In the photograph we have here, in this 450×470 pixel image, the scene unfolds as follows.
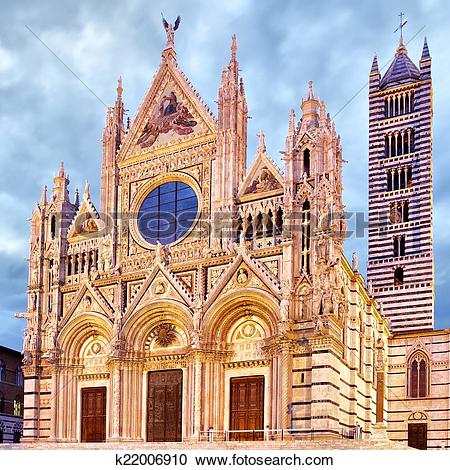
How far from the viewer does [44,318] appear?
116 ft

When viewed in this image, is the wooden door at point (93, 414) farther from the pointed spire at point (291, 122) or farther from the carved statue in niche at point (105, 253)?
the pointed spire at point (291, 122)

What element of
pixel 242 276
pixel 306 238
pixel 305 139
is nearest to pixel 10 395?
pixel 242 276

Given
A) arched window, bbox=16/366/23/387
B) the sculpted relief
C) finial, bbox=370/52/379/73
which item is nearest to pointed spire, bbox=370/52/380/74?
finial, bbox=370/52/379/73

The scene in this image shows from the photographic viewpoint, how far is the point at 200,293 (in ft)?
101

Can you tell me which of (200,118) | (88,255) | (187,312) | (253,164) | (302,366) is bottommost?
(302,366)

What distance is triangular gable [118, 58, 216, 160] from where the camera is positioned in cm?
3403

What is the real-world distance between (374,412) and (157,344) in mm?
11950

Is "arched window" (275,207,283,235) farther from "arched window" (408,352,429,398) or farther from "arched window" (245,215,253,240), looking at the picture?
"arched window" (408,352,429,398)

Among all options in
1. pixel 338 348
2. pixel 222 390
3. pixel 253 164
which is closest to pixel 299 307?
pixel 338 348

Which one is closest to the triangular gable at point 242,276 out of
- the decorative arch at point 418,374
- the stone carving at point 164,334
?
the stone carving at point 164,334

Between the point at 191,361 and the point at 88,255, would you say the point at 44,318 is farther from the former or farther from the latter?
the point at 191,361

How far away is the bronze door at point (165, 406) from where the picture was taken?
3081 centimetres

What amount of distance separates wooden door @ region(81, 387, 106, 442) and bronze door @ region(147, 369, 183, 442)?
98.9 inches

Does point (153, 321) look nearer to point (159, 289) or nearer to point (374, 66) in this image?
point (159, 289)
